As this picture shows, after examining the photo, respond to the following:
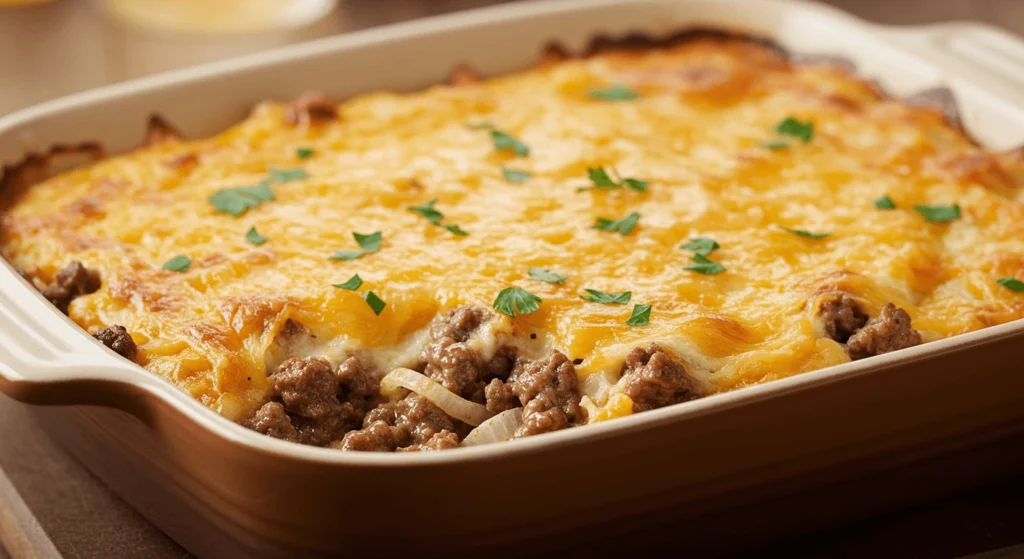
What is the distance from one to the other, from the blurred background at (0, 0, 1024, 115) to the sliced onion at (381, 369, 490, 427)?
252cm

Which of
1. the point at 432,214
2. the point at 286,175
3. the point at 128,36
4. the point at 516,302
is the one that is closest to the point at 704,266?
the point at 516,302

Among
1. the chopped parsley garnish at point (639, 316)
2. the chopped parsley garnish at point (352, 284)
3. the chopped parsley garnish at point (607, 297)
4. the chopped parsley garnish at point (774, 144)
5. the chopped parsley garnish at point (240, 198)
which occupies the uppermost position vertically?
the chopped parsley garnish at point (774, 144)

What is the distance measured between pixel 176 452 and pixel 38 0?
318cm

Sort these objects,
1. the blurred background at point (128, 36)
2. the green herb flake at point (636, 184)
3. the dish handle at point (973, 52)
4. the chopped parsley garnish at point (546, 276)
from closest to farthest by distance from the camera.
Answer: the chopped parsley garnish at point (546, 276) < the green herb flake at point (636, 184) < the dish handle at point (973, 52) < the blurred background at point (128, 36)

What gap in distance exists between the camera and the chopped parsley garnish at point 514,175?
3629 millimetres

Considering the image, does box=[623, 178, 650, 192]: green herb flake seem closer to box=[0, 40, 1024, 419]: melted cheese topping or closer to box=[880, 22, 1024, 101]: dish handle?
box=[0, 40, 1024, 419]: melted cheese topping

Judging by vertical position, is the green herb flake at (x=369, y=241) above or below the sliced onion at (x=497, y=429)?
above

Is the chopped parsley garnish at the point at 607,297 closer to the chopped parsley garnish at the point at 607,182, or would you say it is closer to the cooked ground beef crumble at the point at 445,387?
A: the cooked ground beef crumble at the point at 445,387

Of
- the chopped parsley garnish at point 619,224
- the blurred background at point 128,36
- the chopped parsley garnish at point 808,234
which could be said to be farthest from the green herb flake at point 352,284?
the blurred background at point 128,36

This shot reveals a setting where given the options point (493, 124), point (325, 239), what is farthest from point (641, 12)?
point (325, 239)

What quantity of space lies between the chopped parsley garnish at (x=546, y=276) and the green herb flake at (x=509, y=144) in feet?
2.68

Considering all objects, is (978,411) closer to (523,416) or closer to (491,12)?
(523,416)

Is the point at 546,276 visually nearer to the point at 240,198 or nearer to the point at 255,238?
the point at 255,238


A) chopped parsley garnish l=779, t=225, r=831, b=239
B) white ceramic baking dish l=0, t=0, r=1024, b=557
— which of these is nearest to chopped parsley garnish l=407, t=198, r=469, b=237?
chopped parsley garnish l=779, t=225, r=831, b=239
